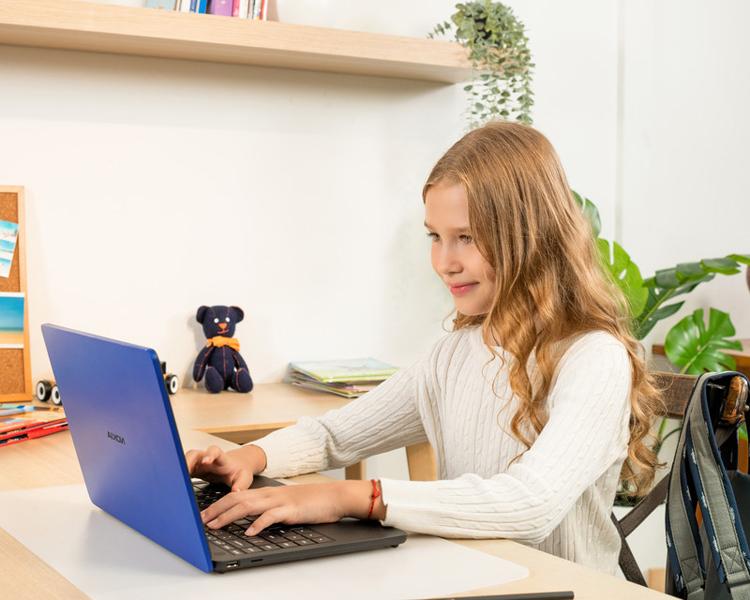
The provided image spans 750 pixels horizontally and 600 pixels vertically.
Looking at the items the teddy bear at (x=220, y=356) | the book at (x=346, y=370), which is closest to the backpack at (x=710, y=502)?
the book at (x=346, y=370)

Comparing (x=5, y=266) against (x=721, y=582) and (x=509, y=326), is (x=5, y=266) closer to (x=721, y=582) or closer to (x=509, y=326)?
(x=509, y=326)

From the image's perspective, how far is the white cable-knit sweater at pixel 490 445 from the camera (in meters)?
1.06

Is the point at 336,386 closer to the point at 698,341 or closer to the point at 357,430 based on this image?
the point at 357,430

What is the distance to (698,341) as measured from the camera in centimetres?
275

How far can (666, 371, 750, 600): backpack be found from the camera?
101cm

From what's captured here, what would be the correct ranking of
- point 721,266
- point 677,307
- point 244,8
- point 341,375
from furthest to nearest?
1. point 677,307
2. point 721,266
3. point 341,375
4. point 244,8

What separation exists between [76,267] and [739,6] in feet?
6.86

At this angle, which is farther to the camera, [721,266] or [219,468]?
[721,266]

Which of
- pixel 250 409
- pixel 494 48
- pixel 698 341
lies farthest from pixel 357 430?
pixel 698 341

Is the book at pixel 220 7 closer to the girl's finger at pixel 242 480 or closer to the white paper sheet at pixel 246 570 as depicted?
the girl's finger at pixel 242 480

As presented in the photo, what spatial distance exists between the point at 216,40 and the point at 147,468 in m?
1.29

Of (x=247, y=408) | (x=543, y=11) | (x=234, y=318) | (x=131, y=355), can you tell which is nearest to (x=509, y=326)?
(x=131, y=355)

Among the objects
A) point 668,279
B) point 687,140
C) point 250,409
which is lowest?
point 250,409

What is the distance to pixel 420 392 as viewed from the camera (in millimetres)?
1439
